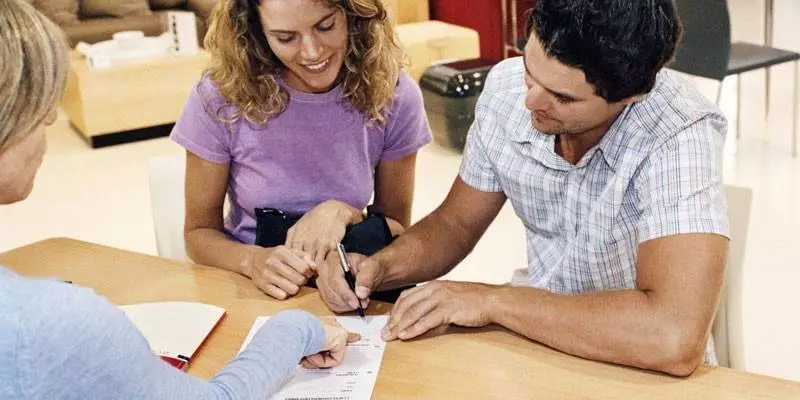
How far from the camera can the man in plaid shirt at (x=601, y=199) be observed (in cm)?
145

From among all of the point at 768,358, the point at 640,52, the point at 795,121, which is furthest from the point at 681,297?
the point at 795,121

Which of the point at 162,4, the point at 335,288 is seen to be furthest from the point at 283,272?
the point at 162,4

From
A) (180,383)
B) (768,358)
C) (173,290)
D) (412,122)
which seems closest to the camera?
(180,383)

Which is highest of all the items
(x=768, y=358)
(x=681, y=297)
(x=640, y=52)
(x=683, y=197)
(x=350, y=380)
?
(x=640, y=52)

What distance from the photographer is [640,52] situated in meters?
1.46

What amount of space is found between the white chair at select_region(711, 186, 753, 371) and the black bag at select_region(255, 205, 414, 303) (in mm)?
666

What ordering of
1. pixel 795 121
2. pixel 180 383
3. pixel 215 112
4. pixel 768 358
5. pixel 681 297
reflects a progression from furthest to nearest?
pixel 795 121
pixel 768 358
pixel 215 112
pixel 681 297
pixel 180 383

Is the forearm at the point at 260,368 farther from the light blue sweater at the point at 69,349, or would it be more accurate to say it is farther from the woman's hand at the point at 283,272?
the woman's hand at the point at 283,272

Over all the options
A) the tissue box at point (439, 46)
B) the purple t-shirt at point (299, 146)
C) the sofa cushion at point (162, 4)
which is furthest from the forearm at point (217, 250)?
the sofa cushion at point (162, 4)

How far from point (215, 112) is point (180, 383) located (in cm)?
92

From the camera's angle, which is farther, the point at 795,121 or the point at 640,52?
the point at 795,121

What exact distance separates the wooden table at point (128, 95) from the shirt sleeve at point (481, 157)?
3568mm

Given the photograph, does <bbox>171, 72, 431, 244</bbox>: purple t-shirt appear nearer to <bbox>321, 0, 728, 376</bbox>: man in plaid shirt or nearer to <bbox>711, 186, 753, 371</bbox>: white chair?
<bbox>321, 0, 728, 376</bbox>: man in plaid shirt

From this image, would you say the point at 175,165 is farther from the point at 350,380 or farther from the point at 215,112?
the point at 350,380
